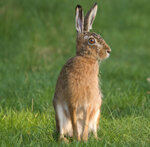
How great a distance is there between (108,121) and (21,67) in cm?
402

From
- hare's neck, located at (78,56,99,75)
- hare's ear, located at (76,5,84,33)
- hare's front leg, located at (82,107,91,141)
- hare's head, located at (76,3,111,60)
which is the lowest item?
hare's front leg, located at (82,107,91,141)

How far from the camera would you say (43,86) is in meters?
6.93

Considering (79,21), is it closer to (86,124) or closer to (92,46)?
(92,46)

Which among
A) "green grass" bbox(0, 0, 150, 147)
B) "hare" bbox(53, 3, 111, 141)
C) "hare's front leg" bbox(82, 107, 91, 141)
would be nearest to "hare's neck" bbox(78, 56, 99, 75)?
"hare" bbox(53, 3, 111, 141)

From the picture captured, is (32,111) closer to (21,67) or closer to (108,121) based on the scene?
(108,121)

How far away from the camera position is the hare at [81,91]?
13.9 feet

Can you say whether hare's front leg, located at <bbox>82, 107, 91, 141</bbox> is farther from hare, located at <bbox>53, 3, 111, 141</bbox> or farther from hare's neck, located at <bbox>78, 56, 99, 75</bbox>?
hare's neck, located at <bbox>78, 56, 99, 75</bbox>

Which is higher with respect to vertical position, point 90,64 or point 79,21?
point 79,21

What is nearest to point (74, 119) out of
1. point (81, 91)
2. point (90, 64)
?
point (81, 91)

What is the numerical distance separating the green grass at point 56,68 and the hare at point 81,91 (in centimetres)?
Answer: 17

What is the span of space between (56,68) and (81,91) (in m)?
4.56

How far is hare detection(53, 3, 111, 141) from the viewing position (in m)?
4.23

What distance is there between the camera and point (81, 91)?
4.22 meters

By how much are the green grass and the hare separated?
17cm
